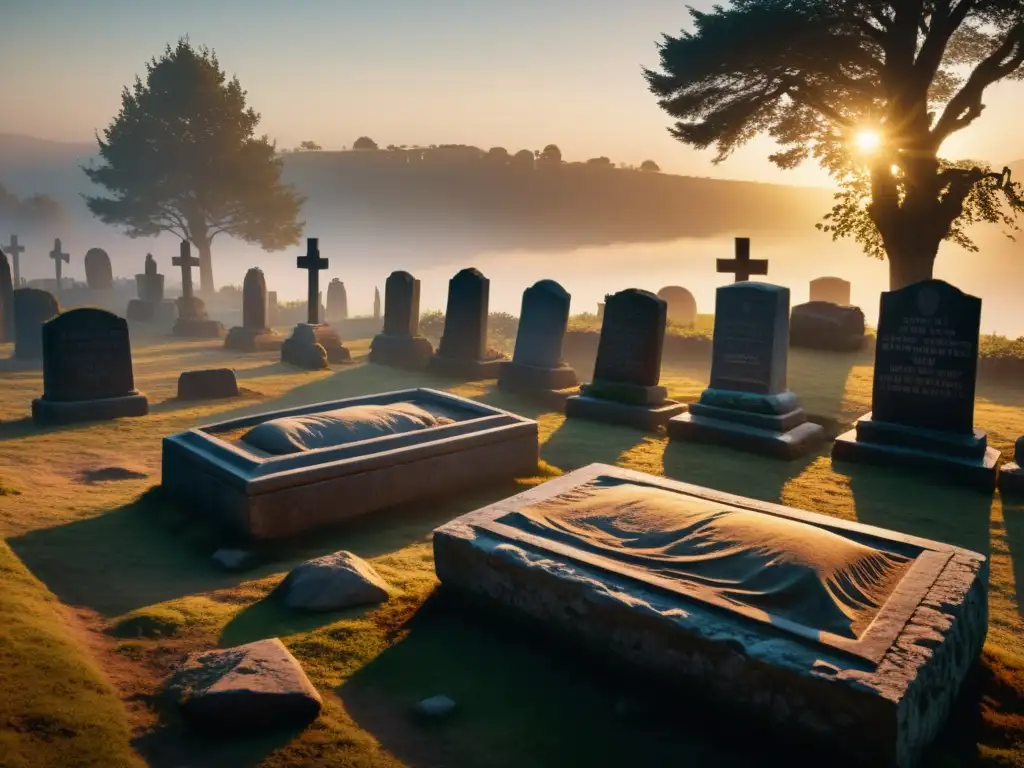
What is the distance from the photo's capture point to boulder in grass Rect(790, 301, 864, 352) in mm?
16797

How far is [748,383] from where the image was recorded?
972 cm

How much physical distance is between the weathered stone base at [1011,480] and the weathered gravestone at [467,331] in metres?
8.10

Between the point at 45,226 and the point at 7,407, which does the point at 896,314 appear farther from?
the point at 45,226

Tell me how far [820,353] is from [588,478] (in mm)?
12993

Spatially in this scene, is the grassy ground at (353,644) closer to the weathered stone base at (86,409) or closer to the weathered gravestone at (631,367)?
the weathered stone base at (86,409)

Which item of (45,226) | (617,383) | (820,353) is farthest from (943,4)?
(45,226)

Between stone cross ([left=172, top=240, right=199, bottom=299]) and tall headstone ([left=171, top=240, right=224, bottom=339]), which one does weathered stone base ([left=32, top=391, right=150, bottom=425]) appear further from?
stone cross ([left=172, top=240, right=199, bottom=299])

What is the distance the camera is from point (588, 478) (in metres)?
5.47

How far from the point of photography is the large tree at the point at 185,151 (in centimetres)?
3247

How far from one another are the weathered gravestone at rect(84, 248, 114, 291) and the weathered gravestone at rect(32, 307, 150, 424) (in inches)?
1020

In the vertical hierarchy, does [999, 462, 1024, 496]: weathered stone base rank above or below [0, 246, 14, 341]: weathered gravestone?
below

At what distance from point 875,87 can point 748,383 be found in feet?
34.3

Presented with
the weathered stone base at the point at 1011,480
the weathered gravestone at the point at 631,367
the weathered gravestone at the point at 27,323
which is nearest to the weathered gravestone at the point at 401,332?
the weathered gravestone at the point at 631,367

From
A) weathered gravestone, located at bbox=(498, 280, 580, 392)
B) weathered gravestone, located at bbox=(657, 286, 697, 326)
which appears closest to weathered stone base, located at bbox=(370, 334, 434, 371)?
weathered gravestone, located at bbox=(498, 280, 580, 392)
